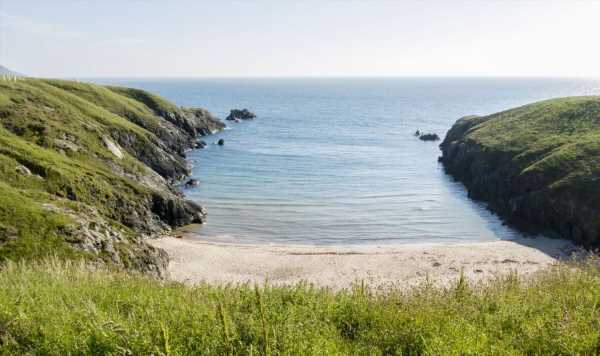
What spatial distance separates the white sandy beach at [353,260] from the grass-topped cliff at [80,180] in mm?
4444

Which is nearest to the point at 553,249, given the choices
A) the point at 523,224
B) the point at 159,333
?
the point at 523,224

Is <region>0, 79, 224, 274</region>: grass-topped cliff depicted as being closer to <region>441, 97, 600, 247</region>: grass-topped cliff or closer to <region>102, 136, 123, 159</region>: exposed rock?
<region>102, 136, 123, 159</region>: exposed rock

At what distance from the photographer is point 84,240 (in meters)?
29.6

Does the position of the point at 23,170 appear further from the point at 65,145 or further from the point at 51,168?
the point at 65,145

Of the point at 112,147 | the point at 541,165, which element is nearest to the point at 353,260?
the point at 541,165

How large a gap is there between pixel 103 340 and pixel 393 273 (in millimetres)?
31198

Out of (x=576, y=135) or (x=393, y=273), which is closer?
(x=393, y=273)

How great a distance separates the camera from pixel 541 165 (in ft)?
176

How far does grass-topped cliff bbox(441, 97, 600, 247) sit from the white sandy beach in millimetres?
3805

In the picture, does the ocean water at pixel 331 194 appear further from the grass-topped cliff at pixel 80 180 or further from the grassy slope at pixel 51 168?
the grassy slope at pixel 51 168

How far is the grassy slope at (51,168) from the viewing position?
28531 mm

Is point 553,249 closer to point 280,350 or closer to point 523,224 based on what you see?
point 523,224

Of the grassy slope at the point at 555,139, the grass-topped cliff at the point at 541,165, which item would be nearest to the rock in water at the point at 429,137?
the grassy slope at the point at 555,139

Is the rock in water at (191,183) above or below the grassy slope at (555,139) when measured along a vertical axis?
below
